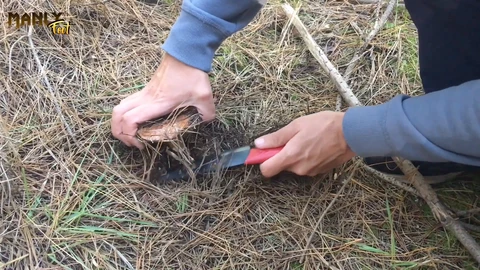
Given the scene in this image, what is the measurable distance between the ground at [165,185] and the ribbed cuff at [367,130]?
10.2 inches

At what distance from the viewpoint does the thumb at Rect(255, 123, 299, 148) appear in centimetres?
129

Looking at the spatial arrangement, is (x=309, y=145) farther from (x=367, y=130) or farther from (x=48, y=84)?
(x=48, y=84)

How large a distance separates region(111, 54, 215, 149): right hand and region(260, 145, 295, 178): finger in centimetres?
20

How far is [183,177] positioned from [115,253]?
0.26 meters

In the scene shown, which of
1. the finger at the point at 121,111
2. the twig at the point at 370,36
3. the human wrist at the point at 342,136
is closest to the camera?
the human wrist at the point at 342,136

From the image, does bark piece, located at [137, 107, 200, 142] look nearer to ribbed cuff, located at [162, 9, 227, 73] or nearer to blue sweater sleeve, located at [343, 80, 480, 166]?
ribbed cuff, located at [162, 9, 227, 73]

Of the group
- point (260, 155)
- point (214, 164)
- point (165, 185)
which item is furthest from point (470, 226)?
point (165, 185)

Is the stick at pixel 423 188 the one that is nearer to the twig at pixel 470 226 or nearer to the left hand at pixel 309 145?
the twig at pixel 470 226

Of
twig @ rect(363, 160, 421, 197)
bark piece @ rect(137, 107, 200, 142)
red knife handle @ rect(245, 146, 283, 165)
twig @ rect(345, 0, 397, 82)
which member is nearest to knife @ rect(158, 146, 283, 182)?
red knife handle @ rect(245, 146, 283, 165)

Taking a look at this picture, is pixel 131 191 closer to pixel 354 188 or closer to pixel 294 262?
pixel 294 262

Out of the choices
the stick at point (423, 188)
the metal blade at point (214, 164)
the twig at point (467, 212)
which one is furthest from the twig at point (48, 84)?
the twig at point (467, 212)

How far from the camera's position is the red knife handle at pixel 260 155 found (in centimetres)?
131

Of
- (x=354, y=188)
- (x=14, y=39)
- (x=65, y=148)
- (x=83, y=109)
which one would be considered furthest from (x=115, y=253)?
(x=14, y=39)

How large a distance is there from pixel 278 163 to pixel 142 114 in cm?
35
